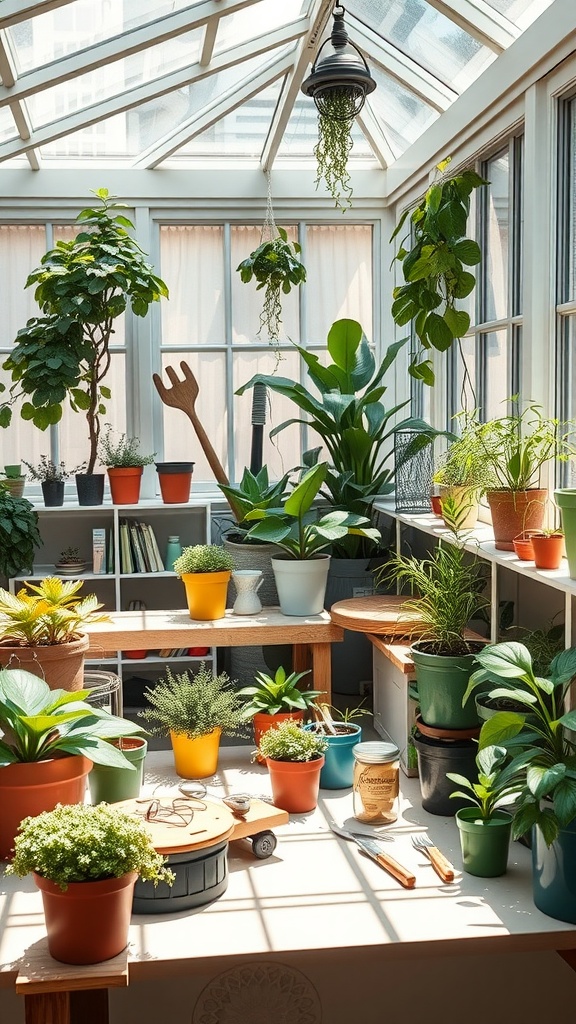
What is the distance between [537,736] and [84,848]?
110 cm

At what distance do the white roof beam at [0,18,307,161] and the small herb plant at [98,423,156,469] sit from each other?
1508 millimetres

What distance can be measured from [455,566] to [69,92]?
9.78 ft

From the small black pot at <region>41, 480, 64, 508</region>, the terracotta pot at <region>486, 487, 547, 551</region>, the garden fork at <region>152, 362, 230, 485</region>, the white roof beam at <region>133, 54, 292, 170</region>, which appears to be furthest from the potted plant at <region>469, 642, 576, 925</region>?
the white roof beam at <region>133, 54, 292, 170</region>

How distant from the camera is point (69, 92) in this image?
4.68m

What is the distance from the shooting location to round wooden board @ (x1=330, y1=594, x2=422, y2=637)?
3658 millimetres

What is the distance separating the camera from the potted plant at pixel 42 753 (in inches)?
105

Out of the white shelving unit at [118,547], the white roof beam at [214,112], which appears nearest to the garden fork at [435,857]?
the white shelving unit at [118,547]

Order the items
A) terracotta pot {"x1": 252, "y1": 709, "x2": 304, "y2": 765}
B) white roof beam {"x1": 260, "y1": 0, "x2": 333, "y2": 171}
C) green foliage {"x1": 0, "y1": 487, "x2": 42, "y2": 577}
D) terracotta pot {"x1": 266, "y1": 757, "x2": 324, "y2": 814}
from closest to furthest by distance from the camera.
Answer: terracotta pot {"x1": 266, "y1": 757, "x2": 324, "y2": 814} → terracotta pot {"x1": 252, "y1": 709, "x2": 304, "y2": 765} → white roof beam {"x1": 260, "y1": 0, "x2": 333, "y2": 171} → green foliage {"x1": 0, "y1": 487, "x2": 42, "y2": 577}

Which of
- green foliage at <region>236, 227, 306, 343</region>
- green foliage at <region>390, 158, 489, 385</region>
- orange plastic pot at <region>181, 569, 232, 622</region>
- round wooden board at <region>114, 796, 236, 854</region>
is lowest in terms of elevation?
round wooden board at <region>114, 796, 236, 854</region>

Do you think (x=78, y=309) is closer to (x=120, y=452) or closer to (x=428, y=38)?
(x=120, y=452)

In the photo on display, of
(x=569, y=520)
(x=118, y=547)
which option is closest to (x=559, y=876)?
(x=569, y=520)

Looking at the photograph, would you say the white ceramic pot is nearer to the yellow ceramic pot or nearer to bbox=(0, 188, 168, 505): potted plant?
the yellow ceramic pot

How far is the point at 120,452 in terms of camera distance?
5.43m

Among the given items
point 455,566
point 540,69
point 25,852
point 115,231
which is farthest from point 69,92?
point 25,852
